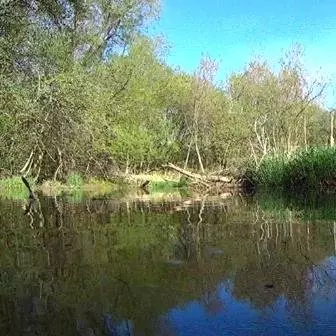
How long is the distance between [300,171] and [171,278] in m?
14.1

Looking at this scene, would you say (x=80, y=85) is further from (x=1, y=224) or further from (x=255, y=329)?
(x=255, y=329)

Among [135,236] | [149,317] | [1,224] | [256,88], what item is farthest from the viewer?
[256,88]

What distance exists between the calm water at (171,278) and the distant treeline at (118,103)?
1.99m

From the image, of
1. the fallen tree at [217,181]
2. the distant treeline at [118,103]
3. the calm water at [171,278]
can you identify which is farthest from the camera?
the fallen tree at [217,181]

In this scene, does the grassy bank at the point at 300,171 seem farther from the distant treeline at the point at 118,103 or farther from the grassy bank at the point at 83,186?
the grassy bank at the point at 83,186

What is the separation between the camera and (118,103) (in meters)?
19.0

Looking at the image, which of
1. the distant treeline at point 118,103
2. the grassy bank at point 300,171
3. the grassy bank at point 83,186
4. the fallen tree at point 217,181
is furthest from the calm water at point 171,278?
the fallen tree at point 217,181

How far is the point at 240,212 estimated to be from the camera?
37.2ft

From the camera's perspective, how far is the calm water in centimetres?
396

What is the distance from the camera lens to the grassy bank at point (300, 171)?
17.7 meters

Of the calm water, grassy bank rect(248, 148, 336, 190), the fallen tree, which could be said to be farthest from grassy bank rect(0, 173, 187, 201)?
the calm water

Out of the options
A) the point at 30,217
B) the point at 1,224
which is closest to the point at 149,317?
the point at 1,224

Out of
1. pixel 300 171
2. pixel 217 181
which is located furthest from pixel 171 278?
pixel 217 181

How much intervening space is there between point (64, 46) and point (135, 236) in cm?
777
